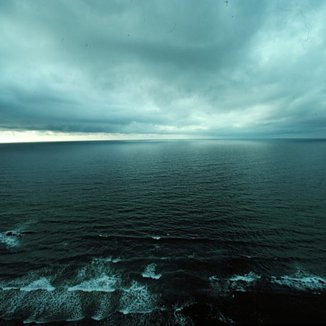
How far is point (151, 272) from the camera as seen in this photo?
2408 cm

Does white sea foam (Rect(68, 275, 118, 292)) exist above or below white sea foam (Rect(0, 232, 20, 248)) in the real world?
below

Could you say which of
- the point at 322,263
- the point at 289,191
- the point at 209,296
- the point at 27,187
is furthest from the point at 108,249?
the point at 289,191

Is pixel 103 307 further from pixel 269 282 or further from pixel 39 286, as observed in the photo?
pixel 269 282

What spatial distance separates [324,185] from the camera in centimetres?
5934

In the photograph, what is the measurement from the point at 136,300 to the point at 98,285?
5.44 metres

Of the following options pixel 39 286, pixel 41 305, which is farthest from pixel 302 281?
pixel 39 286

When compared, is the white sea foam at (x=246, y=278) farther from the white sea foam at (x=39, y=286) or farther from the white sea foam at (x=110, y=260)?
the white sea foam at (x=39, y=286)

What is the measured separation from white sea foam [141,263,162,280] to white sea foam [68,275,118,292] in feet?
12.8

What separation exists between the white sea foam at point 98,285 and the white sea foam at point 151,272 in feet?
12.8

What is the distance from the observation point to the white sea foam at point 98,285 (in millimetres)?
21406

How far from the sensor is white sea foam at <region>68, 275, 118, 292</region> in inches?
843

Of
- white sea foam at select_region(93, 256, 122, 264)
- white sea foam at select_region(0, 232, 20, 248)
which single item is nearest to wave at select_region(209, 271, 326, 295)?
white sea foam at select_region(93, 256, 122, 264)

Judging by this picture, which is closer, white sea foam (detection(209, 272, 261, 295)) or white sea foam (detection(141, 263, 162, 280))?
white sea foam (detection(209, 272, 261, 295))

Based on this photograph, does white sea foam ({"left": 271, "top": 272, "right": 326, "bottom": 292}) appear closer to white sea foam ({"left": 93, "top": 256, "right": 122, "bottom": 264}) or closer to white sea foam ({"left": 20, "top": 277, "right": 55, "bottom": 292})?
white sea foam ({"left": 93, "top": 256, "right": 122, "bottom": 264})
